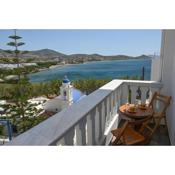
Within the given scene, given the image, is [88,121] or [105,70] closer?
[88,121]

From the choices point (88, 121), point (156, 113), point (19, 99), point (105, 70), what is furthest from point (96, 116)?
point (105, 70)

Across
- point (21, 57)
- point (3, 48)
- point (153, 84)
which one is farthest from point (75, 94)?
point (153, 84)

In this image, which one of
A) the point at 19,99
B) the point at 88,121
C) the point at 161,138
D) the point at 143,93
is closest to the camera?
the point at 88,121

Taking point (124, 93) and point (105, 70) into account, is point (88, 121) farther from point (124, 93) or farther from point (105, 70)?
point (105, 70)

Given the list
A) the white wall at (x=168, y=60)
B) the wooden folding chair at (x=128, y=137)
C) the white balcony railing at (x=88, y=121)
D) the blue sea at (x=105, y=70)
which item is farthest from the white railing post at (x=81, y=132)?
the blue sea at (x=105, y=70)

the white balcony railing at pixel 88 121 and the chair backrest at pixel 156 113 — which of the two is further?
the chair backrest at pixel 156 113

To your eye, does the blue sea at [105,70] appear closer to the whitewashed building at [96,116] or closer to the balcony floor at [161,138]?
the whitewashed building at [96,116]

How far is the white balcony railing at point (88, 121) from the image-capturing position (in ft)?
4.50

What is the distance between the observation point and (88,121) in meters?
2.18

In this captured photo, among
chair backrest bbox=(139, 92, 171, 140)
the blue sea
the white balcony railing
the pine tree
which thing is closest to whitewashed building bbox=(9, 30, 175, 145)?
the white balcony railing
